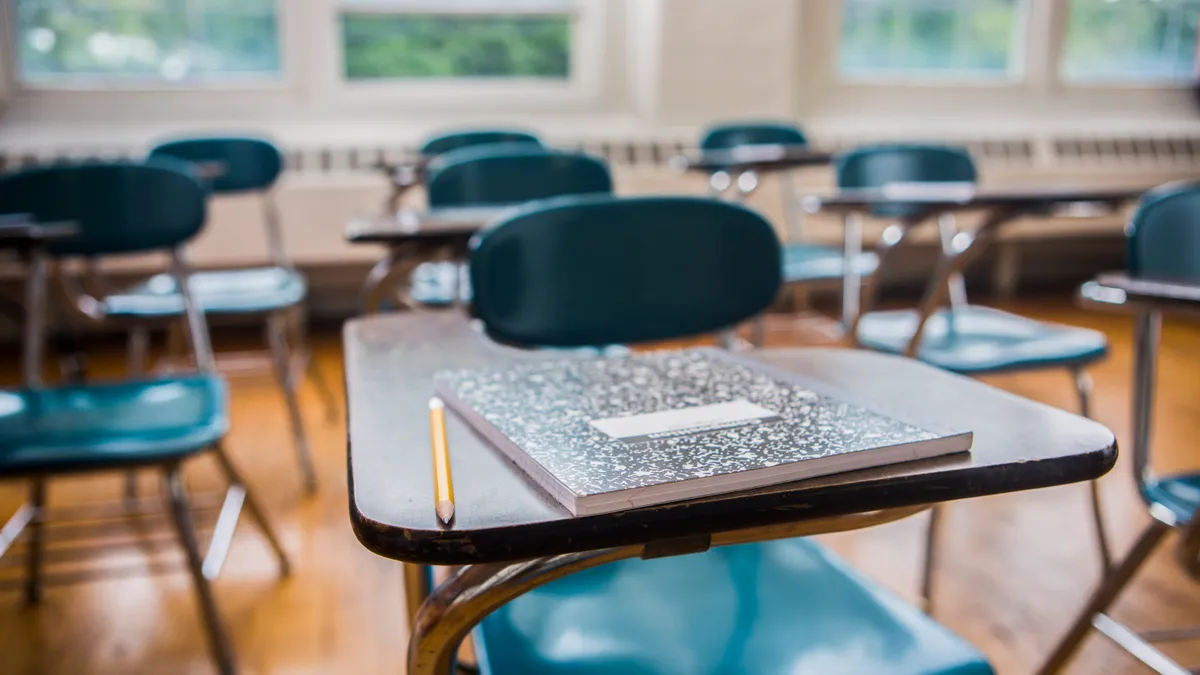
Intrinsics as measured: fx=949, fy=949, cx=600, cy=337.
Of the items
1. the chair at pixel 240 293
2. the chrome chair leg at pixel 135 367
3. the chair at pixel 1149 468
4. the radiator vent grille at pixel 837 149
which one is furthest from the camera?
the radiator vent grille at pixel 837 149

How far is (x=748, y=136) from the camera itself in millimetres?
3725

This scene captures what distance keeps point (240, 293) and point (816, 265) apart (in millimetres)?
1706

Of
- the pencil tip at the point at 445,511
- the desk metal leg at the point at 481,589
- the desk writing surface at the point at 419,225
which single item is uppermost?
the desk writing surface at the point at 419,225

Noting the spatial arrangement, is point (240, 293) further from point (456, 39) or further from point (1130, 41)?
point (1130, 41)

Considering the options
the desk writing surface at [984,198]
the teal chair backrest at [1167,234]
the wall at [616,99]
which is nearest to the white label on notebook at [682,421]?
the teal chair backrest at [1167,234]

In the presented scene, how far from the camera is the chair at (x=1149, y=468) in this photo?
1.22 metres

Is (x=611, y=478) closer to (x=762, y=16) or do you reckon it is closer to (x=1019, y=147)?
(x=762, y=16)

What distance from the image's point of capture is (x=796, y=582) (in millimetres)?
879

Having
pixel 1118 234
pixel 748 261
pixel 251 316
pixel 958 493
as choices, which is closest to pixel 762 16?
pixel 1118 234

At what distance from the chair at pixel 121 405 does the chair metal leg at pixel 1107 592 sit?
128cm

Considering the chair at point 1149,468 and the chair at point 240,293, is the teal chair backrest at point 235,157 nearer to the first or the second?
the chair at point 240,293

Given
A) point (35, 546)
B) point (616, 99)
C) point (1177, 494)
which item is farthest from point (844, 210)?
point (616, 99)

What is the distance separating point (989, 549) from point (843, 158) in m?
1.25

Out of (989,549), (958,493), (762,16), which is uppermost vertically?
(762,16)
